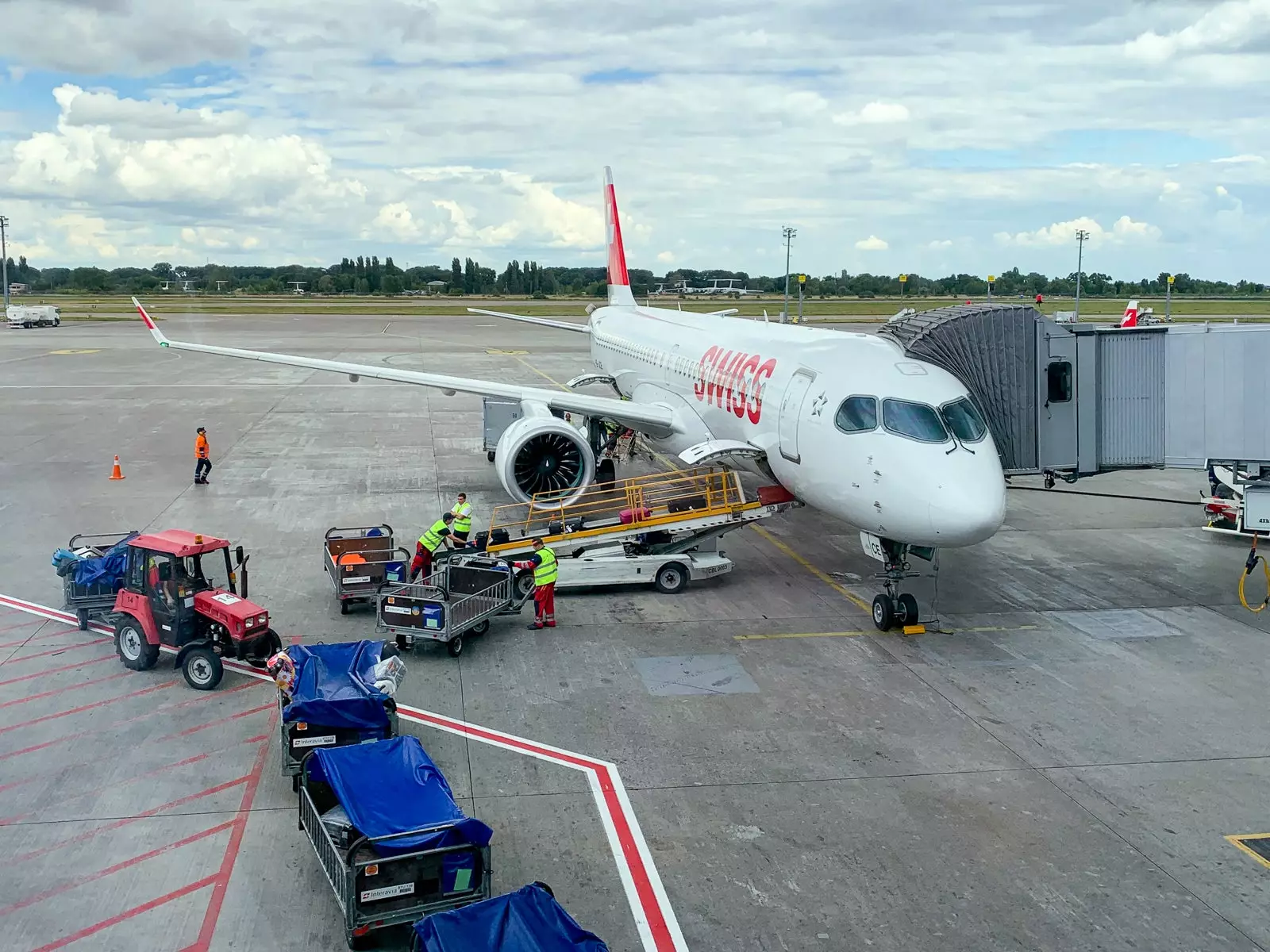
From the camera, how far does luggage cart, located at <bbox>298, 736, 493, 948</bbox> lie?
9.18m

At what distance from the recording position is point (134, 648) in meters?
15.7

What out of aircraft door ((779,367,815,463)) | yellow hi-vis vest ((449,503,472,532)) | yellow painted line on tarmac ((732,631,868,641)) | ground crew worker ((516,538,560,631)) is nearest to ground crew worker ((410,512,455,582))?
yellow hi-vis vest ((449,503,472,532))

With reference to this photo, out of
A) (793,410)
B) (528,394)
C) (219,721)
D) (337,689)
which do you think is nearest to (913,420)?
(793,410)

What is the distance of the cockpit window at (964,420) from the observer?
1698 cm

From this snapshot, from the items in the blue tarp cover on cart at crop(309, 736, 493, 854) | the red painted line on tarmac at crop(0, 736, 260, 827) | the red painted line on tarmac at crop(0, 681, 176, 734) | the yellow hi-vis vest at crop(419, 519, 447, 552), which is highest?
the yellow hi-vis vest at crop(419, 519, 447, 552)

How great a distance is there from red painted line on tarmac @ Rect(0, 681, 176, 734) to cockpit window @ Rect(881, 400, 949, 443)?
1153 cm

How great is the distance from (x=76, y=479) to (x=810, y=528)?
20.2 m

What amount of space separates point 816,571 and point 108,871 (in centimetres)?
1463

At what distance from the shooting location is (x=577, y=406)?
997 inches

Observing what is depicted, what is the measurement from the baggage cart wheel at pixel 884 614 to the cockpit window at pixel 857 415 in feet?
9.71

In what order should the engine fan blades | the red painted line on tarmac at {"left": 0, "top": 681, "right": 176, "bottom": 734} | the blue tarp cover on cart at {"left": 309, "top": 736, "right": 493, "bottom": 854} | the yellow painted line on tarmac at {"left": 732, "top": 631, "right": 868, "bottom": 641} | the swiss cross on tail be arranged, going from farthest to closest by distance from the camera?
the swiss cross on tail
the engine fan blades
the yellow painted line on tarmac at {"left": 732, "top": 631, "right": 868, "bottom": 641}
the red painted line on tarmac at {"left": 0, "top": 681, "right": 176, "bottom": 734}
the blue tarp cover on cart at {"left": 309, "top": 736, "right": 493, "bottom": 854}

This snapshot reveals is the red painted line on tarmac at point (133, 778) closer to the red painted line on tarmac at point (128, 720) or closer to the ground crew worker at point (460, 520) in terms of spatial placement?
the red painted line on tarmac at point (128, 720)

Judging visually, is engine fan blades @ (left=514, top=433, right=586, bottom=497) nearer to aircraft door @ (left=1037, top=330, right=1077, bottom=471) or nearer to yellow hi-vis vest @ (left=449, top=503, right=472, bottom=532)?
yellow hi-vis vest @ (left=449, top=503, right=472, bottom=532)

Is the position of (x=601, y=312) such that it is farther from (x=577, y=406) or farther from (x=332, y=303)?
(x=332, y=303)
